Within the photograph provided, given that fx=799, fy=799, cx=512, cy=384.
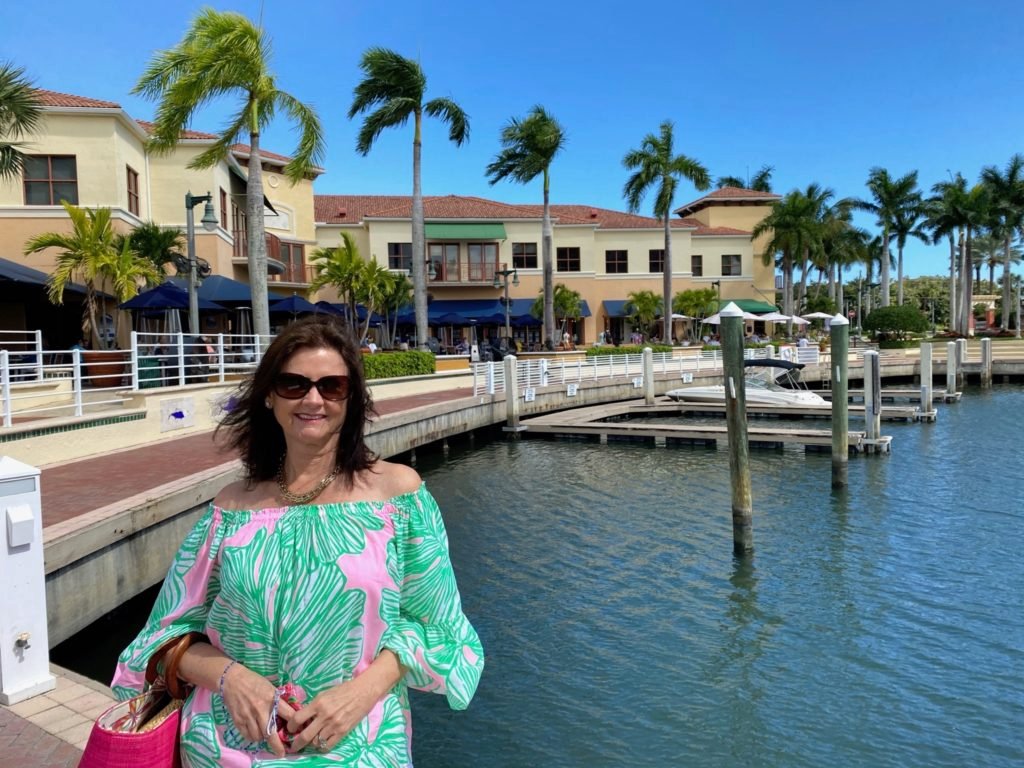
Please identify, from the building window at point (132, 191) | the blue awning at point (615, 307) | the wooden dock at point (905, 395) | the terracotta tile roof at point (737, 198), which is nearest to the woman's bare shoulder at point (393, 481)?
the building window at point (132, 191)

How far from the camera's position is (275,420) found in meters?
2.45

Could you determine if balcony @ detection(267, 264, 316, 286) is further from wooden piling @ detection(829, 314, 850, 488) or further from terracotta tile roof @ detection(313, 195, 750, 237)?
wooden piling @ detection(829, 314, 850, 488)

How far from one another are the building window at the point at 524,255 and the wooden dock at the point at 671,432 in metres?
24.1

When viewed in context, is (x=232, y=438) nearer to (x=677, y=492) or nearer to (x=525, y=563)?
(x=525, y=563)

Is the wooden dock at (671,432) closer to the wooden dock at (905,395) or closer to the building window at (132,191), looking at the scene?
the wooden dock at (905,395)

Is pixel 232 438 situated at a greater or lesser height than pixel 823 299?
lesser

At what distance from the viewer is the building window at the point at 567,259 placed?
49.5 metres

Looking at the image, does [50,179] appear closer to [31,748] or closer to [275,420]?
[31,748]

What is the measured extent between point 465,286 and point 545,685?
40.1m

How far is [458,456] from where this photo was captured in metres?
20.2

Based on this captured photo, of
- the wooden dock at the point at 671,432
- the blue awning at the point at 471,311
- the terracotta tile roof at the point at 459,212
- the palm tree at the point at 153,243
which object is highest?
the terracotta tile roof at the point at 459,212

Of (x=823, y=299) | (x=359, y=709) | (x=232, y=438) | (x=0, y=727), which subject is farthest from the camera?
(x=823, y=299)

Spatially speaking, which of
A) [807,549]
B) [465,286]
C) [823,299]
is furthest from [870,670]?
[823,299]

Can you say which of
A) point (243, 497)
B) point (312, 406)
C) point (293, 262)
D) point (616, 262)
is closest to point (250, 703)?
point (243, 497)
